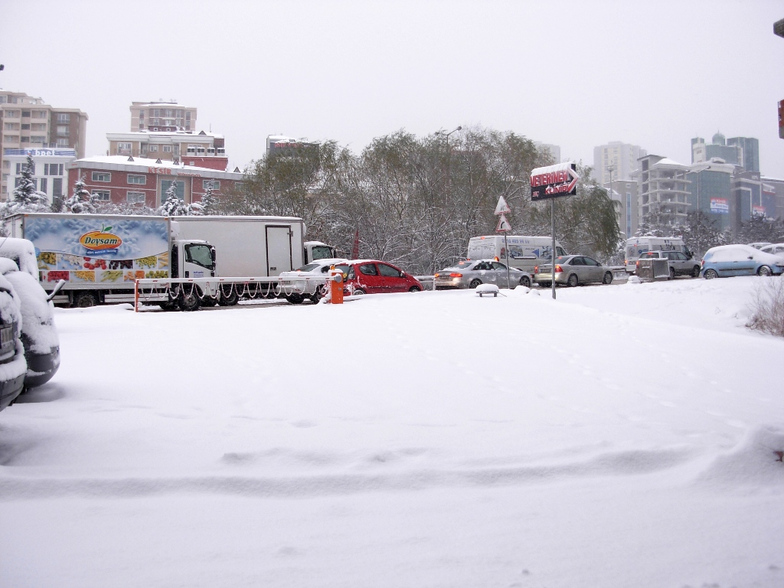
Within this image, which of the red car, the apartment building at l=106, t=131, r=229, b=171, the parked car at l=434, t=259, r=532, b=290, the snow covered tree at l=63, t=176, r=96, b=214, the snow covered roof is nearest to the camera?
the red car

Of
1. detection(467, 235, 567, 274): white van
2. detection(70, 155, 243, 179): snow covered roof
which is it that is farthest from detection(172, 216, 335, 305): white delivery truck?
detection(70, 155, 243, 179): snow covered roof

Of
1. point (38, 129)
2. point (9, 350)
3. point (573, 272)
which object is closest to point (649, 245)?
point (573, 272)

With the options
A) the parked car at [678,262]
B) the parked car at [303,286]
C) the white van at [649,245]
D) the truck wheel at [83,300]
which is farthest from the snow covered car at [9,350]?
the white van at [649,245]

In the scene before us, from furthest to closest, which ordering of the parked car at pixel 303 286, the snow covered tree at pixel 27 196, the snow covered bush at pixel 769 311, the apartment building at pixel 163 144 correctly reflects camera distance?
the apartment building at pixel 163 144, the snow covered tree at pixel 27 196, the parked car at pixel 303 286, the snow covered bush at pixel 769 311

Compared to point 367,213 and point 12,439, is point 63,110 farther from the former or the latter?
point 12,439

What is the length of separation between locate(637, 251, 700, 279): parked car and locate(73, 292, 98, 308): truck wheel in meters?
24.5

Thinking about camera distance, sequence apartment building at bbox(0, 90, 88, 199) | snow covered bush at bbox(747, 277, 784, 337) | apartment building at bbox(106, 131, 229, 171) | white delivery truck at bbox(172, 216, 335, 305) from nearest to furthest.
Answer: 1. snow covered bush at bbox(747, 277, 784, 337)
2. white delivery truck at bbox(172, 216, 335, 305)
3. apartment building at bbox(106, 131, 229, 171)
4. apartment building at bbox(0, 90, 88, 199)

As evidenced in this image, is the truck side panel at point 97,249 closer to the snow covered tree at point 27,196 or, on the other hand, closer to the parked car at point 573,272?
the parked car at point 573,272

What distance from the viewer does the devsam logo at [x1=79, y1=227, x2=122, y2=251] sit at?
20922 millimetres

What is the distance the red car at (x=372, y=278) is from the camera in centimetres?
2231

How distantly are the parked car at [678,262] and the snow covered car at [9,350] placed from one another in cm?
3124

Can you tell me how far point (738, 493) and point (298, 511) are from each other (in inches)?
102

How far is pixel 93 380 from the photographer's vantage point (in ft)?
22.0

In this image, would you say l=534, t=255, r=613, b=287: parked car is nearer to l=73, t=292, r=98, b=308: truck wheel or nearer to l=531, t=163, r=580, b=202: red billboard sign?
l=531, t=163, r=580, b=202: red billboard sign
